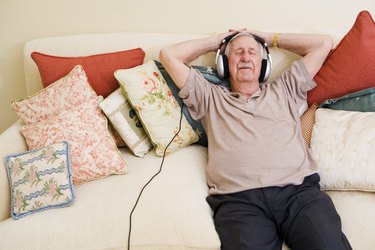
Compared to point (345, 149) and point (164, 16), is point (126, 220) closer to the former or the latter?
point (345, 149)

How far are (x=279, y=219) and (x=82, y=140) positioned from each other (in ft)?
2.89

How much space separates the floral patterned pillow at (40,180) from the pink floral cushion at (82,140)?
57 millimetres

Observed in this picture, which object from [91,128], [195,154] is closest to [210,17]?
[195,154]

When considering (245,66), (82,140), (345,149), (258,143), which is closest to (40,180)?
(82,140)

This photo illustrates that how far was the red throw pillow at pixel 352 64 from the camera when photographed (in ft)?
4.42

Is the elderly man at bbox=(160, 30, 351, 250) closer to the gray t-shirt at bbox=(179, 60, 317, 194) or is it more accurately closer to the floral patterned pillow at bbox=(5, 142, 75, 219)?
the gray t-shirt at bbox=(179, 60, 317, 194)

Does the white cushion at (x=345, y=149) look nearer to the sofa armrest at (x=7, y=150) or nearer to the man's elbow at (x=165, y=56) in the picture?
the man's elbow at (x=165, y=56)

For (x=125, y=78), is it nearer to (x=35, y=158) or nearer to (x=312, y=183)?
(x=35, y=158)

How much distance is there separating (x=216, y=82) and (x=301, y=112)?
453mm

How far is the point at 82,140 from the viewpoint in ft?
4.31

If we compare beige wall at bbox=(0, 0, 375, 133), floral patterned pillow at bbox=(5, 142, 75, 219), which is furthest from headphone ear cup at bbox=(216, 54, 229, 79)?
floral patterned pillow at bbox=(5, 142, 75, 219)

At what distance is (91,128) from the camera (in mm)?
1348

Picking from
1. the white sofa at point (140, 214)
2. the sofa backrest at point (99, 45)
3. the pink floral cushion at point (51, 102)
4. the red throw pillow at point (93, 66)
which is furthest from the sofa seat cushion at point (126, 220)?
the sofa backrest at point (99, 45)

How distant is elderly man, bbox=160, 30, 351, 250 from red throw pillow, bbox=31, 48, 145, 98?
0.25m
